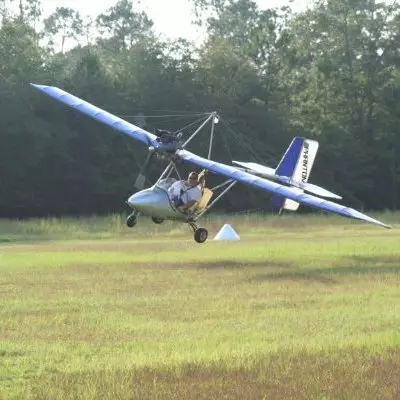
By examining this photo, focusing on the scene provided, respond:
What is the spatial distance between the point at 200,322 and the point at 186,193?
13369 millimetres

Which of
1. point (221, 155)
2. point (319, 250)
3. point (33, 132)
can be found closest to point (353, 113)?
point (221, 155)

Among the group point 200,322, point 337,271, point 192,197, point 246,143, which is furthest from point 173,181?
point 246,143

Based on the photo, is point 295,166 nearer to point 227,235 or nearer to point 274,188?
point 274,188

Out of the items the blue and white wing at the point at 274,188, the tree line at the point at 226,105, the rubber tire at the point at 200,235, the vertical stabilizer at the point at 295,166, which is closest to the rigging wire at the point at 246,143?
the tree line at the point at 226,105

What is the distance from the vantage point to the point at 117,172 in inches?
2672

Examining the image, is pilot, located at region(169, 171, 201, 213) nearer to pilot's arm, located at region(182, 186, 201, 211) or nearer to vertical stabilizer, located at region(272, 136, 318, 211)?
pilot's arm, located at region(182, 186, 201, 211)

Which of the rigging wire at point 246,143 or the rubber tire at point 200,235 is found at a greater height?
the rigging wire at point 246,143

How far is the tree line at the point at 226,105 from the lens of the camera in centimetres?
6412

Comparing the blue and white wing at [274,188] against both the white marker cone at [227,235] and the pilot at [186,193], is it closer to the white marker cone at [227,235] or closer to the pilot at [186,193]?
the pilot at [186,193]

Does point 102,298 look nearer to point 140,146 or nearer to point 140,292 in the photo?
point 140,292

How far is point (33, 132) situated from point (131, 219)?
32594 millimetres

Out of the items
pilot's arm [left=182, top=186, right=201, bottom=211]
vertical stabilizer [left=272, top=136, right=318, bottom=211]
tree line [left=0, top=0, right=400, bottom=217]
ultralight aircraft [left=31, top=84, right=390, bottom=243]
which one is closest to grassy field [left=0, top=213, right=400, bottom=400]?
ultralight aircraft [left=31, top=84, right=390, bottom=243]

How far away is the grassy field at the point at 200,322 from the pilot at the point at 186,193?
5.70 ft

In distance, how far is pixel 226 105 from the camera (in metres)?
75.1
